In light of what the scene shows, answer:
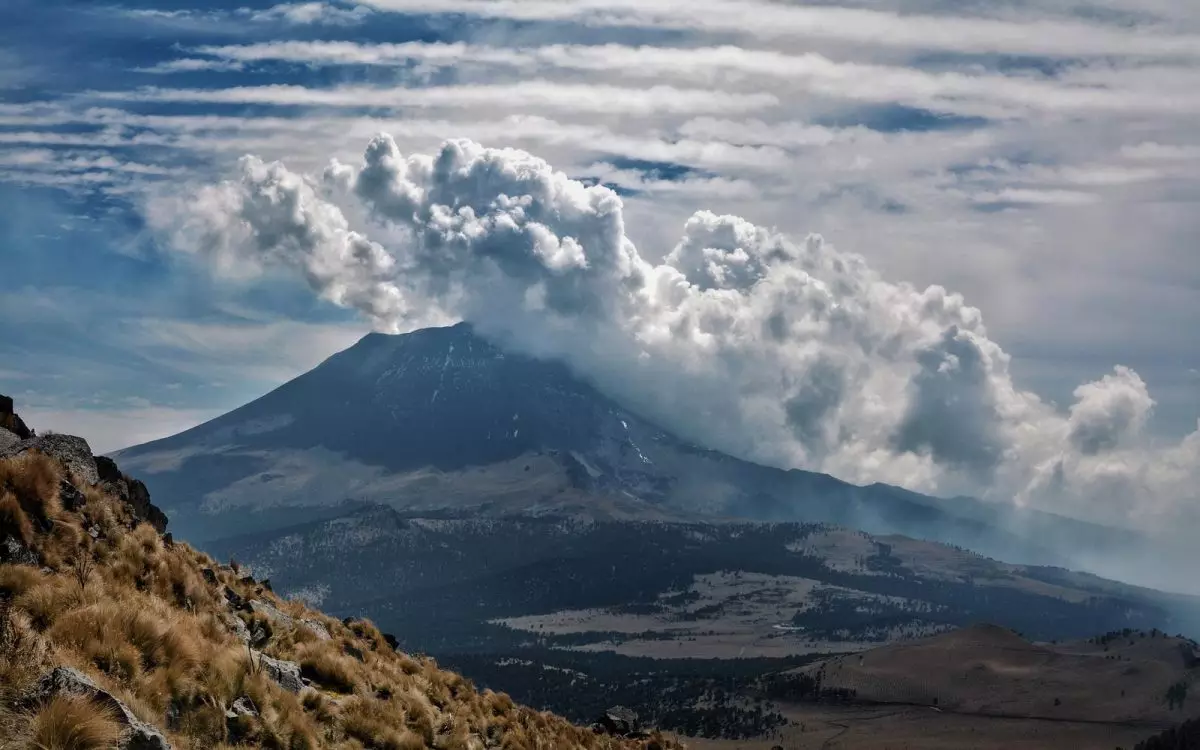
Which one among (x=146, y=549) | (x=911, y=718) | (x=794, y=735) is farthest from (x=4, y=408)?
(x=911, y=718)

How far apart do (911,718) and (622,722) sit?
161752mm

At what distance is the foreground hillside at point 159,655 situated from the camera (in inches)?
547

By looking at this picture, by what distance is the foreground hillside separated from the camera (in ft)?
45.6

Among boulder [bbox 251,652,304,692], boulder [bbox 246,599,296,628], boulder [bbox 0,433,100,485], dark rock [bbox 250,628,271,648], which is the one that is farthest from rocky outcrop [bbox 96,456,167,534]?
boulder [bbox 251,652,304,692]

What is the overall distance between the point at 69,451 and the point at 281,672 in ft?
28.2

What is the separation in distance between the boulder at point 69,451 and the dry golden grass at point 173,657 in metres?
1.00

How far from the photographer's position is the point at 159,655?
57.5ft

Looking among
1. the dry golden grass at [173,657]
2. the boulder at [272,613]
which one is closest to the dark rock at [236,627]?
the dry golden grass at [173,657]

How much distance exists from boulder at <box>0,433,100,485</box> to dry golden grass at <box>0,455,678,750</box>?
100cm

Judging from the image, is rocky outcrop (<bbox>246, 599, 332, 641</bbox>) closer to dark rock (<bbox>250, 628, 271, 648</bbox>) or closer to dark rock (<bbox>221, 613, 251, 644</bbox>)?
dark rock (<bbox>250, 628, 271, 648</bbox>)

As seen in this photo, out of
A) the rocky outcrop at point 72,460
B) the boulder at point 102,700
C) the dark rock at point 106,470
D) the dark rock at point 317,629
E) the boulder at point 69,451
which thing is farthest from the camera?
the dark rock at point 317,629

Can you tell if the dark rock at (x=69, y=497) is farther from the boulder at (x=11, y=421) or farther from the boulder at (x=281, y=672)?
the boulder at (x=281, y=672)

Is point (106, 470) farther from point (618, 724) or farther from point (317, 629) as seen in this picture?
point (618, 724)

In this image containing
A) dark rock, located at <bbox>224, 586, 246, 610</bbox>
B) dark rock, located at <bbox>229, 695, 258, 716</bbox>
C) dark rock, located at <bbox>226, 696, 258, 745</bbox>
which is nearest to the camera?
dark rock, located at <bbox>226, 696, 258, 745</bbox>
